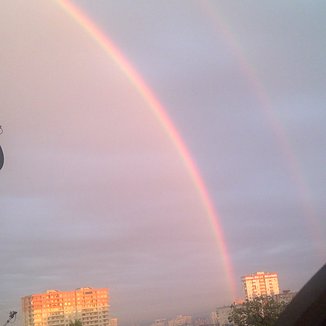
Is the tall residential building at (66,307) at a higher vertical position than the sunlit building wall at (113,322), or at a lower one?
higher

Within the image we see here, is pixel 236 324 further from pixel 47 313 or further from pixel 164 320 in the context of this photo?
pixel 164 320

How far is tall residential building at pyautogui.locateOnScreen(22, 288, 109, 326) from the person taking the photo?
44656 mm

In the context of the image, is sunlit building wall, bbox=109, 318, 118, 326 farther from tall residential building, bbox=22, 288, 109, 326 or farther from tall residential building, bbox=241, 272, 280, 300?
tall residential building, bbox=241, 272, 280, 300

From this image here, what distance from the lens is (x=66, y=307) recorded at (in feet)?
155

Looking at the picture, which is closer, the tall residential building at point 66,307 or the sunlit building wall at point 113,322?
the tall residential building at point 66,307

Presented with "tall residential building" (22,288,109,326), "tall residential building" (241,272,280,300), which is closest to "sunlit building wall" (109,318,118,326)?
"tall residential building" (22,288,109,326)

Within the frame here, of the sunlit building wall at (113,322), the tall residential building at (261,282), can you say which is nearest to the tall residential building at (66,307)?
the sunlit building wall at (113,322)

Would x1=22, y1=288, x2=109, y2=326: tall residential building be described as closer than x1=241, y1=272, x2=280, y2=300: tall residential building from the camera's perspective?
Yes

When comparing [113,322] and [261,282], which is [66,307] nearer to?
[113,322]

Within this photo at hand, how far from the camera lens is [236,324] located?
85.3ft

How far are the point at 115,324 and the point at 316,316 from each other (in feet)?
167

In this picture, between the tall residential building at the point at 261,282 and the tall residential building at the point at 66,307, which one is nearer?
the tall residential building at the point at 66,307

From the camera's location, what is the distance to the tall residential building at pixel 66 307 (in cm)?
4466

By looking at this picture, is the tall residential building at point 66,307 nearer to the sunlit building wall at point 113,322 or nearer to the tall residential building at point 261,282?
the sunlit building wall at point 113,322
